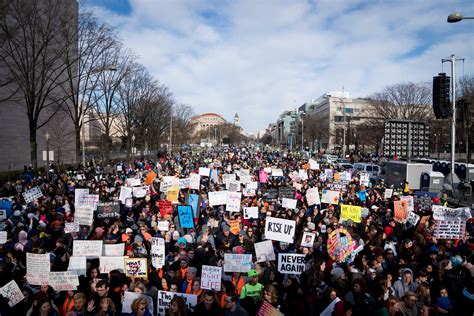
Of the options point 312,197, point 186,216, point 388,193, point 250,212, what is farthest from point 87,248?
point 388,193

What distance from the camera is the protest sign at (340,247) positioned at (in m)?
8.16

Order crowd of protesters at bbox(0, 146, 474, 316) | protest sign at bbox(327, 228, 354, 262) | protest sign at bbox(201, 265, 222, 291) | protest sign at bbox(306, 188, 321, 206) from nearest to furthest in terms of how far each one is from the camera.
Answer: crowd of protesters at bbox(0, 146, 474, 316) < protest sign at bbox(201, 265, 222, 291) < protest sign at bbox(327, 228, 354, 262) < protest sign at bbox(306, 188, 321, 206)

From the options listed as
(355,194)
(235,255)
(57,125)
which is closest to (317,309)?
(235,255)

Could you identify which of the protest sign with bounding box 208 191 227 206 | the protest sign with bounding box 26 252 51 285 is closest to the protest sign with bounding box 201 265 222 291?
the protest sign with bounding box 26 252 51 285

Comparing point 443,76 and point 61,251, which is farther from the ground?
point 443,76

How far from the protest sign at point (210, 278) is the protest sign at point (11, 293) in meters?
3.00

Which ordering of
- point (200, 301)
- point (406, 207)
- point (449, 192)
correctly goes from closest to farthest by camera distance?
point (200, 301), point (406, 207), point (449, 192)

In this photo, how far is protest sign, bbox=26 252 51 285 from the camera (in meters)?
6.80

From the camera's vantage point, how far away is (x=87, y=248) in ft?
25.4

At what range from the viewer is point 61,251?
8141 millimetres

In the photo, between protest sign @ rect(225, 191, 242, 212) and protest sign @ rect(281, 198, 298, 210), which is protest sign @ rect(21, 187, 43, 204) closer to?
protest sign @ rect(225, 191, 242, 212)

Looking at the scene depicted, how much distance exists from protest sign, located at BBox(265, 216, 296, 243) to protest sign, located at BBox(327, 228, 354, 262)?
1.02 m

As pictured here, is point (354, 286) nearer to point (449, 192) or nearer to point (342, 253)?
point (342, 253)

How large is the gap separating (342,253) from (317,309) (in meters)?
2.20
